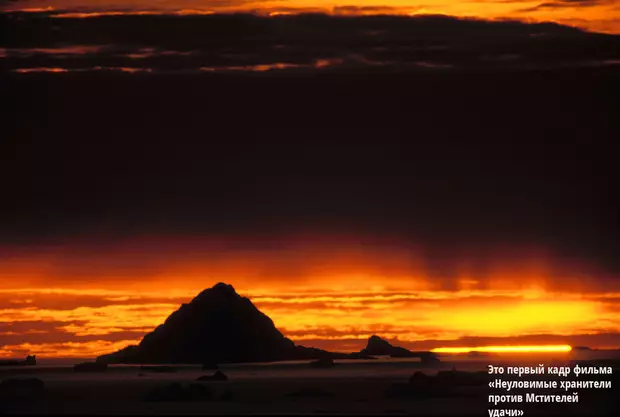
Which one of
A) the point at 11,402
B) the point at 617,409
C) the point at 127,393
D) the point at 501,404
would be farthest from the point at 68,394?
the point at 617,409

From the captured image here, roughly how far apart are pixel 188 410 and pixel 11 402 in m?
22.1

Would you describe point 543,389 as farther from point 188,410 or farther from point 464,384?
point 188,410

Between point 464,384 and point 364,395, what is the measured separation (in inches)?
807

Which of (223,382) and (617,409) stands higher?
(223,382)

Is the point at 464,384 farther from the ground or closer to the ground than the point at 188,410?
farther from the ground

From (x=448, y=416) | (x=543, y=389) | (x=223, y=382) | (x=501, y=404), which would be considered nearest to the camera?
(x=448, y=416)

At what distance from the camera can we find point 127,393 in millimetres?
151125

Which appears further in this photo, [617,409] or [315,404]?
[315,404]

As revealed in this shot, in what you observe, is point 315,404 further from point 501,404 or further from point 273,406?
point 501,404

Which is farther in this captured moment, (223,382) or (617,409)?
(223,382)

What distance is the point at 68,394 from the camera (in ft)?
496

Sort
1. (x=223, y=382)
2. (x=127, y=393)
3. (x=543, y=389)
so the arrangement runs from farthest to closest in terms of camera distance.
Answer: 1. (x=223, y=382)
2. (x=127, y=393)
3. (x=543, y=389)

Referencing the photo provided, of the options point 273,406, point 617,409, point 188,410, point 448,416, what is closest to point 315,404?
point 273,406

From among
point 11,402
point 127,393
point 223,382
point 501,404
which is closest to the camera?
point 501,404
